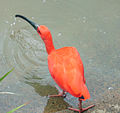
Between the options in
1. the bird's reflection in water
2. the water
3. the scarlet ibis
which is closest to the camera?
the scarlet ibis

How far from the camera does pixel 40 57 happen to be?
4023mm

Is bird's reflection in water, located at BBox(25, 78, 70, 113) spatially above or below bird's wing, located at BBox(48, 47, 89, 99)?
below

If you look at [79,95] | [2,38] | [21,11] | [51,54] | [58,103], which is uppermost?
[21,11]

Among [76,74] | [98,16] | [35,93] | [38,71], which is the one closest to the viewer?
[76,74]

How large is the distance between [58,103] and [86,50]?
52.6 inches

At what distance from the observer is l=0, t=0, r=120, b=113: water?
3.16 m

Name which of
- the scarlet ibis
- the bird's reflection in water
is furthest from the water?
the scarlet ibis

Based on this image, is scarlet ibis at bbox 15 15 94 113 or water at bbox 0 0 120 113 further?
water at bbox 0 0 120 113

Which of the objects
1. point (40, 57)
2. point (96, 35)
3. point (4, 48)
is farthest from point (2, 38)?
point (96, 35)

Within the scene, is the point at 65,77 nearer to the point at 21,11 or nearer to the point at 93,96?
the point at 93,96

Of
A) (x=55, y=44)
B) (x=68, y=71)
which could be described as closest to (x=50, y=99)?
(x=68, y=71)

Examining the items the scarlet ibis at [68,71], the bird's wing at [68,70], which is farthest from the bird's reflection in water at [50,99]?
the bird's wing at [68,70]

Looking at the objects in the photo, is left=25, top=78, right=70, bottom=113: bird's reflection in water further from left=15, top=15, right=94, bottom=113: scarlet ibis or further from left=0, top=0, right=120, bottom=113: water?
left=15, top=15, right=94, bottom=113: scarlet ibis

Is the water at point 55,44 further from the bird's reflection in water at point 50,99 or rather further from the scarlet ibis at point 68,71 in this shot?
the scarlet ibis at point 68,71
